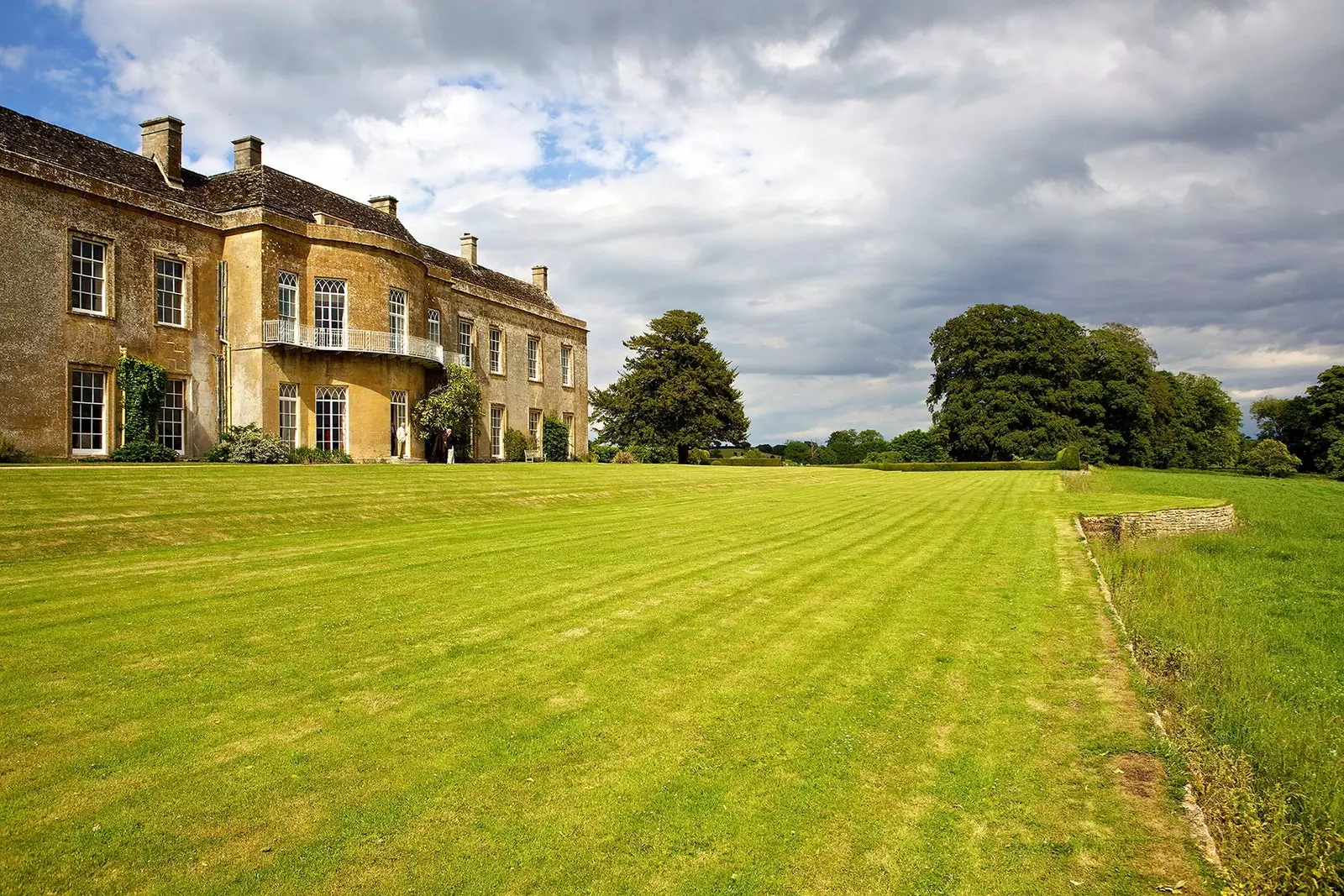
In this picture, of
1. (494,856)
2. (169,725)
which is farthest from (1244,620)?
(169,725)

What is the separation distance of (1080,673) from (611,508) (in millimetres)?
11216

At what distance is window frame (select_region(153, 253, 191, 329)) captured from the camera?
23.4 m

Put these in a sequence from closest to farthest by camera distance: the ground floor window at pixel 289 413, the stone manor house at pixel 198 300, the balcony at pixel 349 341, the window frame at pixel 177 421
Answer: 1. the stone manor house at pixel 198 300
2. the window frame at pixel 177 421
3. the balcony at pixel 349 341
4. the ground floor window at pixel 289 413

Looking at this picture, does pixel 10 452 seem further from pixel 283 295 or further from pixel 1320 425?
pixel 1320 425

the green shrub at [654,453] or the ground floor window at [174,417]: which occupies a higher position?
the ground floor window at [174,417]

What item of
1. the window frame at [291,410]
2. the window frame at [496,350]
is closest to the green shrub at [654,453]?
the window frame at [496,350]

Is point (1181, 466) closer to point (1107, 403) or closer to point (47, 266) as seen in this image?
point (1107, 403)

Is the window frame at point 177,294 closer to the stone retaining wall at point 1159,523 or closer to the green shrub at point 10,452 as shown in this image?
the green shrub at point 10,452

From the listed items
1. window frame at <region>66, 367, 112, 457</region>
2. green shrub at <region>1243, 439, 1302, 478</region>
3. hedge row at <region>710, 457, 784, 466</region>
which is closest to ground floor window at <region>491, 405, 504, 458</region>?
hedge row at <region>710, 457, 784, 466</region>

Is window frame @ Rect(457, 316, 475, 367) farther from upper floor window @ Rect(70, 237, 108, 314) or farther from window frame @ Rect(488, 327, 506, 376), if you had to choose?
upper floor window @ Rect(70, 237, 108, 314)

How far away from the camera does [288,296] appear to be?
84.8ft

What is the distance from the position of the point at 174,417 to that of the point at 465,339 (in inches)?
540

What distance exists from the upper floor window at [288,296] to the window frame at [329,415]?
100.0 inches

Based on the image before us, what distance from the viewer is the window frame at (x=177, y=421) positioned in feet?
76.3
